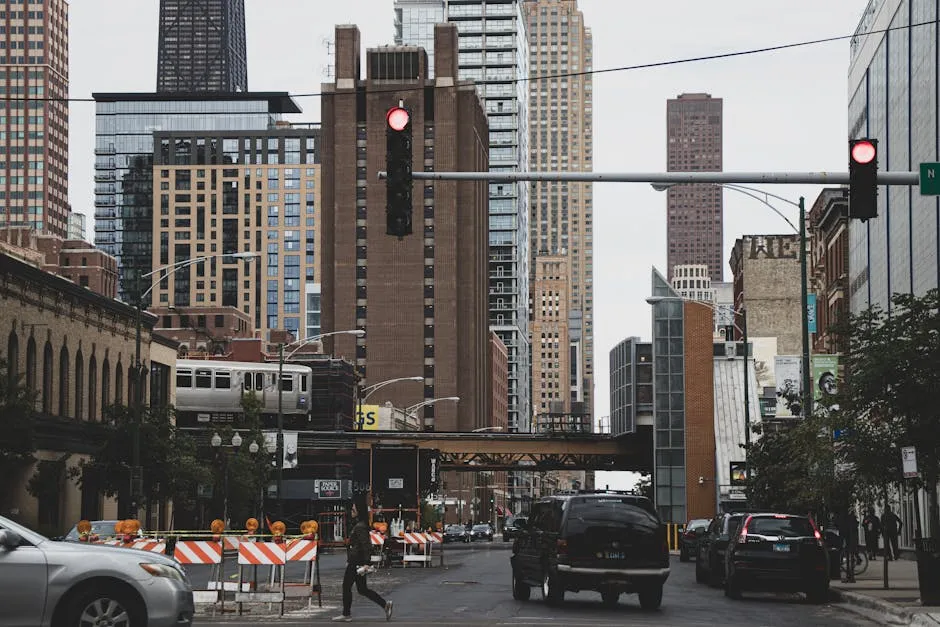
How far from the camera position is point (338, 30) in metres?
168

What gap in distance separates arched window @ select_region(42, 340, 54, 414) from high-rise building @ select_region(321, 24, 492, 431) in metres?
106

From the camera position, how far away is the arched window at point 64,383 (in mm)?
60688

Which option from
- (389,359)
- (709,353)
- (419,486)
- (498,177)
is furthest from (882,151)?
(389,359)

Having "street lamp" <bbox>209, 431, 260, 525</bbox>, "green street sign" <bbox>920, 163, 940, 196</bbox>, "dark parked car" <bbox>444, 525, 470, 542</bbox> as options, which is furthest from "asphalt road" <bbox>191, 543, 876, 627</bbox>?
"dark parked car" <bbox>444, 525, 470, 542</bbox>

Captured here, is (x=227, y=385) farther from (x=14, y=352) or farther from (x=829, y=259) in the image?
(x=829, y=259)

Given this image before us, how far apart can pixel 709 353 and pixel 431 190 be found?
255ft

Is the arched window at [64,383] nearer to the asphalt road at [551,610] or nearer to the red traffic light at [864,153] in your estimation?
the asphalt road at [551,610]

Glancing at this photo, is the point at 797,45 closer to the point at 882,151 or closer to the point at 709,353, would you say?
the point at 882,151

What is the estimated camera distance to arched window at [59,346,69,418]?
199 feet

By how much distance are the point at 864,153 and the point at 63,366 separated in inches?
1811

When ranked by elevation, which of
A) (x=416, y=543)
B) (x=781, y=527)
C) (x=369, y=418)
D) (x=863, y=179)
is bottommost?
(x=416, y=543)

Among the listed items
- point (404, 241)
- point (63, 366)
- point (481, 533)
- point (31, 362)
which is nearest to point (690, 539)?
point (31, 362)

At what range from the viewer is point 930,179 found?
2116 centimetres

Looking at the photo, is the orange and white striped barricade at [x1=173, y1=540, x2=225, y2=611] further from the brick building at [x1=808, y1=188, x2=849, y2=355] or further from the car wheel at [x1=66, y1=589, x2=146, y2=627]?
the brick building at [x1=808, y1=188, x2=849, y2=355]
